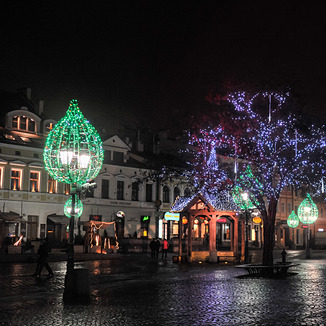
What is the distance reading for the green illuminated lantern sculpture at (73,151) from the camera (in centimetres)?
1590

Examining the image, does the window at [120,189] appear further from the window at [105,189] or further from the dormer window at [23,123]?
the dormer window at [23,123]

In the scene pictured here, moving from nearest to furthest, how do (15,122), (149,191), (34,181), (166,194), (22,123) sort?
(15,122) < (22,123) < (34,181) < (149,191) < (166,194)

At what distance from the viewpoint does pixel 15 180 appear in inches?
1759

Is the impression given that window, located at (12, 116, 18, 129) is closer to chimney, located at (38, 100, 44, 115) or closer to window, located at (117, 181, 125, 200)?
chimney, located at (38, 100, 44, 115)

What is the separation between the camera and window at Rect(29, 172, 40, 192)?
45750 mm

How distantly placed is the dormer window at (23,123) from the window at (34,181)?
3.96 meters

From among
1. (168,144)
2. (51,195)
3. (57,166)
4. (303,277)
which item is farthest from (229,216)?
(168,144)

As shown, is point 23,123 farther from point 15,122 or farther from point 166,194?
point 166,194

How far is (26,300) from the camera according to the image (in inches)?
570

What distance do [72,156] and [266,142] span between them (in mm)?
11294

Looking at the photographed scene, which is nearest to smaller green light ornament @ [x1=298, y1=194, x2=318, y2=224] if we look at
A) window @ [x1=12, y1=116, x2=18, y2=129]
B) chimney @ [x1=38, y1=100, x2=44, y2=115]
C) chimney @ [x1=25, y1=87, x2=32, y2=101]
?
window @ [x1=12, y1=116, x2=18, y2=129]

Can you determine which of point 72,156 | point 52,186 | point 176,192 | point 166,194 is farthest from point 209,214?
point 176,192

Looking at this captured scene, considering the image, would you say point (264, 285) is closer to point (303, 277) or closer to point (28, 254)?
point (303, 277)

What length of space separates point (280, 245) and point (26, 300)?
187 ft
